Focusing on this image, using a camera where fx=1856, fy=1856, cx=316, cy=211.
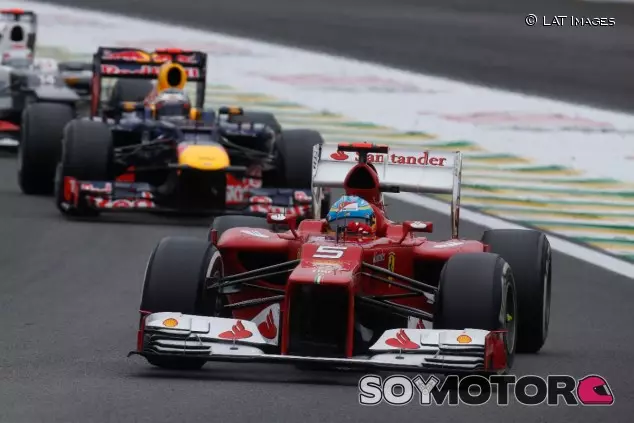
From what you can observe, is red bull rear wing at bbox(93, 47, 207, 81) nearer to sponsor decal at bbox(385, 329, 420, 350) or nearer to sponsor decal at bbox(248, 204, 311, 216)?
sponsor decal at bbox(248, 204, 311, 216)

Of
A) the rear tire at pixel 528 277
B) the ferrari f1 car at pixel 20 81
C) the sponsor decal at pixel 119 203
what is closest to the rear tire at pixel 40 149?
the ferrari f1 car at pixel 20 81

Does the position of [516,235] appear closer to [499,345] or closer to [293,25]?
[499,345]

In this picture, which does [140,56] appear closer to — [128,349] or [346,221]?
[128,349]

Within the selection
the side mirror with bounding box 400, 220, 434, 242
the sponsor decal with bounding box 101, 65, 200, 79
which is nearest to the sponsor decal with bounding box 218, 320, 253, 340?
the side mirror with bounding box 400, 220, 434, 242

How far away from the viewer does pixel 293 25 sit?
4319cm

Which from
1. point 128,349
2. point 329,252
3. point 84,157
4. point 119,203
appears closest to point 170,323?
point 329,252

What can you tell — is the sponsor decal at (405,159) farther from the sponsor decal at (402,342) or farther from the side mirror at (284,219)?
the sponsor decal at (402,342)

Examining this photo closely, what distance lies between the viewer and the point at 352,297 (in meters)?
11.3

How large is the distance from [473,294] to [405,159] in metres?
2.72

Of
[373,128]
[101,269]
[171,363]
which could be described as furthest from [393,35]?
[171,363]

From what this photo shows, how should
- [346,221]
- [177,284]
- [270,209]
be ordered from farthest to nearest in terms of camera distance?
[270,209]
[346,221]
[177,284]

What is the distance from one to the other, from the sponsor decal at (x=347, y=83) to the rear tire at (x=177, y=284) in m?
20.2

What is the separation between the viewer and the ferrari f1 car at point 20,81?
82.9 ft

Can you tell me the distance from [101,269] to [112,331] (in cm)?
362
